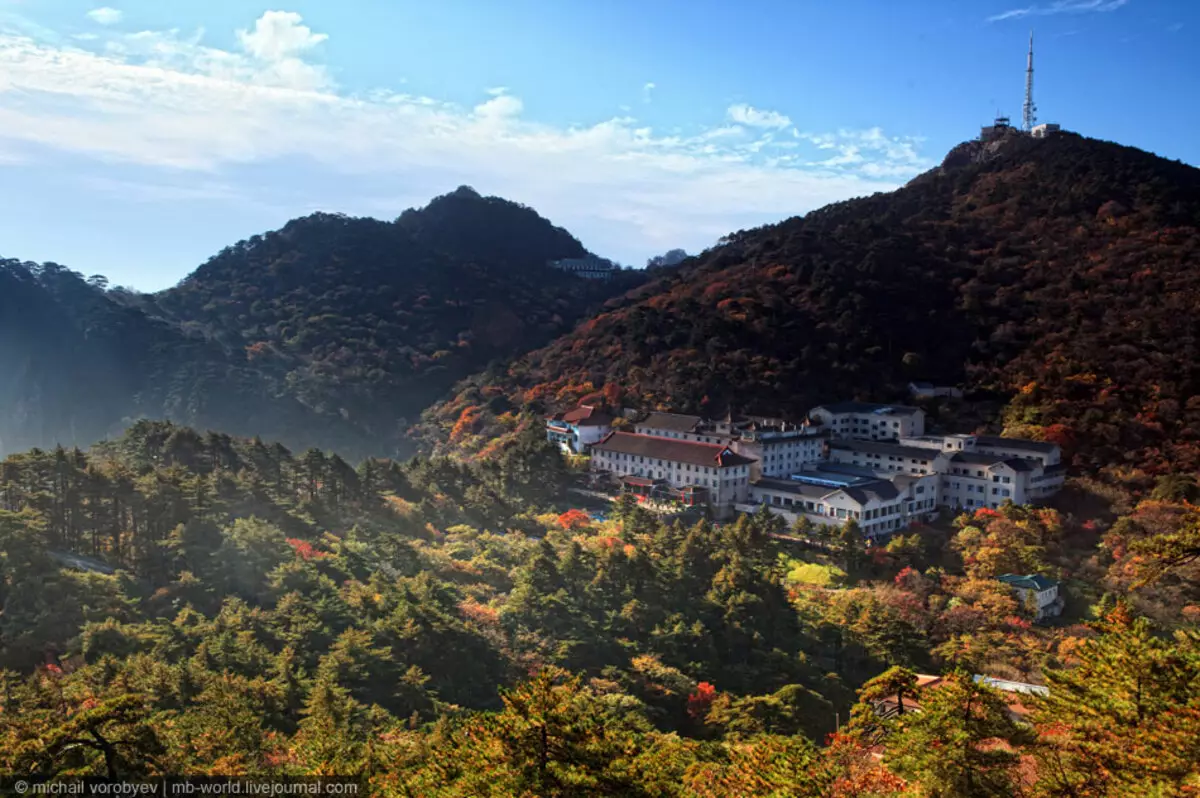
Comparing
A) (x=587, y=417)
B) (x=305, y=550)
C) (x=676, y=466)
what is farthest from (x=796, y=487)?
(x=305, y=550)

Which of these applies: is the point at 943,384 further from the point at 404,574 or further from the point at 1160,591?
the point at 404,574

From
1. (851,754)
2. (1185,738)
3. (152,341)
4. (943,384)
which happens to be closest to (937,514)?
(943,384)

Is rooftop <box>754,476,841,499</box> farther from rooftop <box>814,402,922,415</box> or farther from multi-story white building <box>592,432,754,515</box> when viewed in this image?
rooftop <box>814,402,922,415</box>

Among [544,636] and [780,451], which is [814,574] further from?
[544,636]

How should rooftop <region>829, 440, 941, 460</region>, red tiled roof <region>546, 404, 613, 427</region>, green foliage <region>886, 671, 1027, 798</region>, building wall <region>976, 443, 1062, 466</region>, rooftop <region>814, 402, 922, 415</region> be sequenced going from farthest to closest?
red tiled roof <region>546, 404, 613, 427</region>, rooftop <region>814, 402, 922, 415</region>, rooftop <region>829, 440, 941, 460</region>, building wall <region>976, 443, 1062, 466</region>, green foliage <region>886, 671, 1027, 798</region>

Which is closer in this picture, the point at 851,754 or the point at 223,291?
the point at 851,754

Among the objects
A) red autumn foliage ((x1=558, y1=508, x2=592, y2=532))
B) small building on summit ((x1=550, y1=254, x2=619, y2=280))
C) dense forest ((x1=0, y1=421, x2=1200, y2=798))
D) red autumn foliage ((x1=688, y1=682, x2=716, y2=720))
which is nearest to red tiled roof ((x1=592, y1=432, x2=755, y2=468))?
dense forest ((x1=0, y1=421, x2=1200, y2=798))
